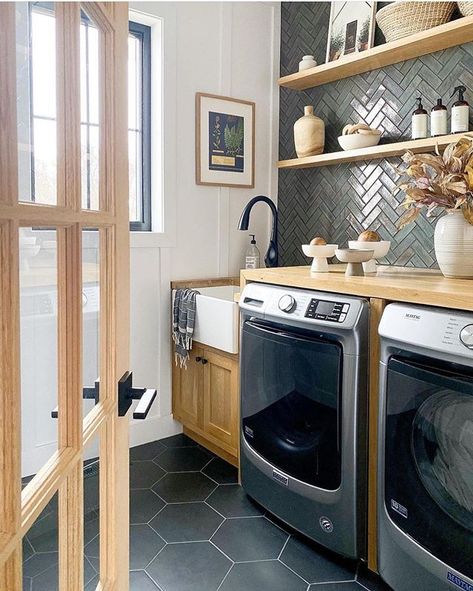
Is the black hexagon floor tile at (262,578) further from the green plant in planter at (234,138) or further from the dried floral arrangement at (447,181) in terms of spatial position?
the green plant in planter at (234,138)

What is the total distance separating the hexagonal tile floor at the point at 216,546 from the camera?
1815 mm

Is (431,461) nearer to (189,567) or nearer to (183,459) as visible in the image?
(189,567)

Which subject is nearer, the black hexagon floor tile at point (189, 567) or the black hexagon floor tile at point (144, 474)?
the black hexagon floor tile at point (189, 567)

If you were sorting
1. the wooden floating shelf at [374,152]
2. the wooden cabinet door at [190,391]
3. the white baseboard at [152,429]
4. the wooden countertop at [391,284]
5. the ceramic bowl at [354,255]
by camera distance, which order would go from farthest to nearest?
the white baseboard at [152,429]
the wooden cabinet door at [190,391]
the wooden floating shelf at [374,152]
the ceramic bowl at [354,255]
the wooden countertop at [391,284]

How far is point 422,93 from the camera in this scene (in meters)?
2.48

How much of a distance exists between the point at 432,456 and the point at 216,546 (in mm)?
949

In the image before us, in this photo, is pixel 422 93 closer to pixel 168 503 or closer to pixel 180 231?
pixel 180 231

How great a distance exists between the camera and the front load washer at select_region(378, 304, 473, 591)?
147 centimetres

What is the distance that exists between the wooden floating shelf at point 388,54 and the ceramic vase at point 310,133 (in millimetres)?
183

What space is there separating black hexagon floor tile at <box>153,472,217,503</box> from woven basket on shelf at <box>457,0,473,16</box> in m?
2.37

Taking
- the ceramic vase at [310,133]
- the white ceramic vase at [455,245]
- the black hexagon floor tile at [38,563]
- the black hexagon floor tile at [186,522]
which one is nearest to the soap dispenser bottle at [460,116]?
the white ceramic vase at [455,245]

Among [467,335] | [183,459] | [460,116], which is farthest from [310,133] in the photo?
[183,459]

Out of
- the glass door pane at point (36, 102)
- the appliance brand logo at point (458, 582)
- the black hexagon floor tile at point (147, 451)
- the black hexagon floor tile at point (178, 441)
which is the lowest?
the black hexagon floor tile at point (147, 451)

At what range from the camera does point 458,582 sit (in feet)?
4.85
